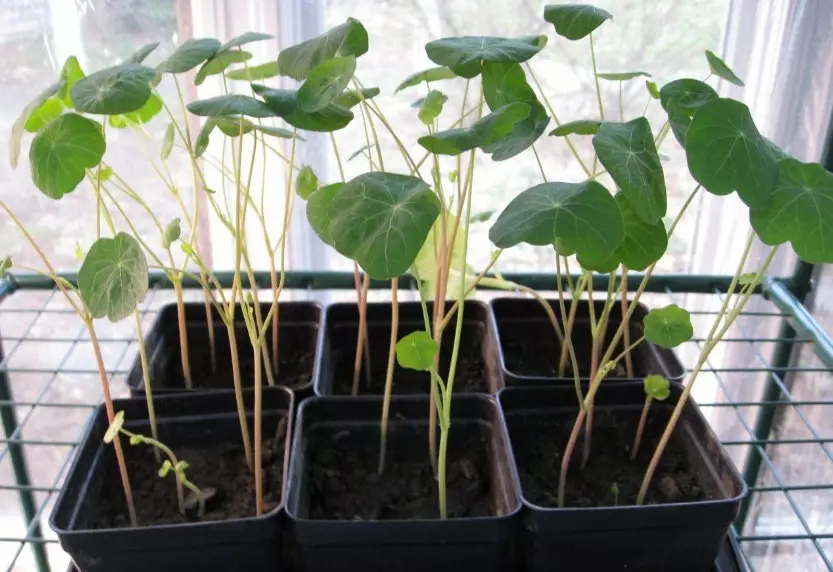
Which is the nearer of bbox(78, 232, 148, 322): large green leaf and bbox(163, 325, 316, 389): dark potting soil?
bbox(78, 232, 148, 322): large green leaf

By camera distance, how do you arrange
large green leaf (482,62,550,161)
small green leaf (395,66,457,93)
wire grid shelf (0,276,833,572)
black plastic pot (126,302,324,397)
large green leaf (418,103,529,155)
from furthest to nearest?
wire grid shelf (0,276,833,572) → black plastic pot (126,302,324,397) → small green leaf (395,66,457,93) → large green leaf (482,62,550,161) → large green leaf (418,103,529,155)

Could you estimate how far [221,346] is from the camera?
1.13 metres

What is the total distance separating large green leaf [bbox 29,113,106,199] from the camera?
0.70m

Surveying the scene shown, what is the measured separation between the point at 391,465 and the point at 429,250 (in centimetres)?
30

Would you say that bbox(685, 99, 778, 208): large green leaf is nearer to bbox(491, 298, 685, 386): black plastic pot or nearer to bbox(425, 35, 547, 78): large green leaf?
bbox(425, 35, 547, 78): large green leaf

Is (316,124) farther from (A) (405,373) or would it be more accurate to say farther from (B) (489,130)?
(A) (405,373)

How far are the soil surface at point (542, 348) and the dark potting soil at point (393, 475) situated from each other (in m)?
0.20

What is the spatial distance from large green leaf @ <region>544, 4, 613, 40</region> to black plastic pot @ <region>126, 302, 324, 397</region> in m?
0.52

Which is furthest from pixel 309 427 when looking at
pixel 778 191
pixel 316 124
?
pixel 778 191

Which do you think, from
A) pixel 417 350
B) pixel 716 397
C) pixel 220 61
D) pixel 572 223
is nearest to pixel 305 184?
pixel 220 61

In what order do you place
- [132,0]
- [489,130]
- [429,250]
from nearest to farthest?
[489,130] → [429,250] → [132,0]

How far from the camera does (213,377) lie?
1098 millimetres

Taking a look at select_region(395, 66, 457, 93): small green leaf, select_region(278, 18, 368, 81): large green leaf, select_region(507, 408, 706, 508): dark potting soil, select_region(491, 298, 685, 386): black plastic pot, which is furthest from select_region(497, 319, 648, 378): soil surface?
select_region(278, 18, 368, 81): large green leaf

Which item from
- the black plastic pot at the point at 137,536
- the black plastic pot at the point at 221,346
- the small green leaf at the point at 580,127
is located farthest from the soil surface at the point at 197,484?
the small green leaf at the point at 580,127
